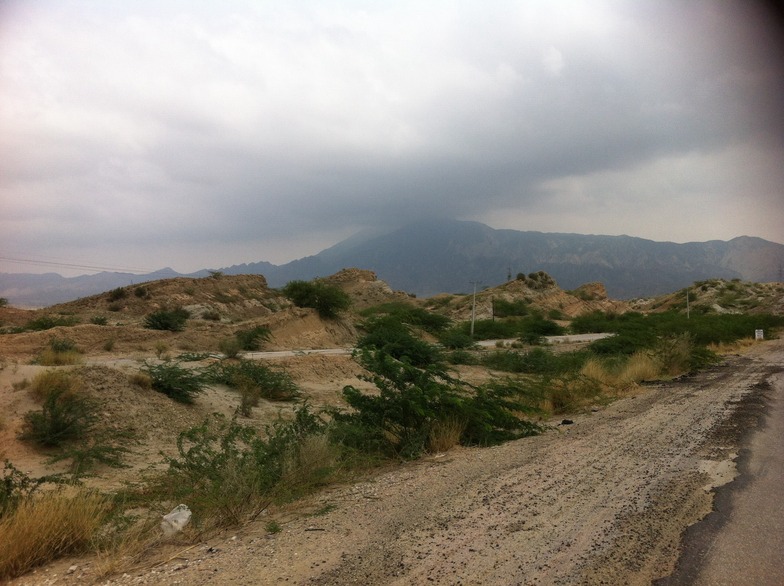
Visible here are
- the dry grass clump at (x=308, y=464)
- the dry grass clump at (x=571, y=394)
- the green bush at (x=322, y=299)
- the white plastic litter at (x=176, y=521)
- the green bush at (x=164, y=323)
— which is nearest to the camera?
the white plastic litter at (x=176, y=521)

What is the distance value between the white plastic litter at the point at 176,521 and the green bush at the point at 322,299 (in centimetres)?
3610

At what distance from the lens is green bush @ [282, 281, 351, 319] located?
4281 cm

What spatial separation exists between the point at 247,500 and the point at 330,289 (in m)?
37.4

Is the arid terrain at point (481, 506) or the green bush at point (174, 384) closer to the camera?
the arid terrain at point (481, 506)

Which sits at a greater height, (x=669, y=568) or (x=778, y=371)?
(x=669, y=568)

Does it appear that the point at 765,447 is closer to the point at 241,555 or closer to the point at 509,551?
the point at 509,551

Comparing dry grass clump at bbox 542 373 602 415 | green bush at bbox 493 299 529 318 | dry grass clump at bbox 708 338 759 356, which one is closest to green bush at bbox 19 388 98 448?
dry grass clump at bbox 542 373 602 415

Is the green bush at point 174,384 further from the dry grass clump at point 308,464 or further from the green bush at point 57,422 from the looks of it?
the dry grass clump at point 308,464

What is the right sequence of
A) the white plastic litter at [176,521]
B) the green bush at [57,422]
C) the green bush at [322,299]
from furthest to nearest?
1. the green bush at [322,299]
2. the green bush at [57,422]
3. the white plastic litter at [176,521]

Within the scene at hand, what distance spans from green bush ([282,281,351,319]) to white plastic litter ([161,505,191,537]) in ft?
118

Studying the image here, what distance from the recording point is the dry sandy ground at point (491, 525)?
4.76 m

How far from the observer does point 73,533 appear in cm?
554

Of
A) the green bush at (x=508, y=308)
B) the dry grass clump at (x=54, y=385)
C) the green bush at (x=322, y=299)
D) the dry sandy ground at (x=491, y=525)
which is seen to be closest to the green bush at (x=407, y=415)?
the dry sandy ground at (x=491, y=525)

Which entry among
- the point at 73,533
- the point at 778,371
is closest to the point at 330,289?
the point at 778,371
